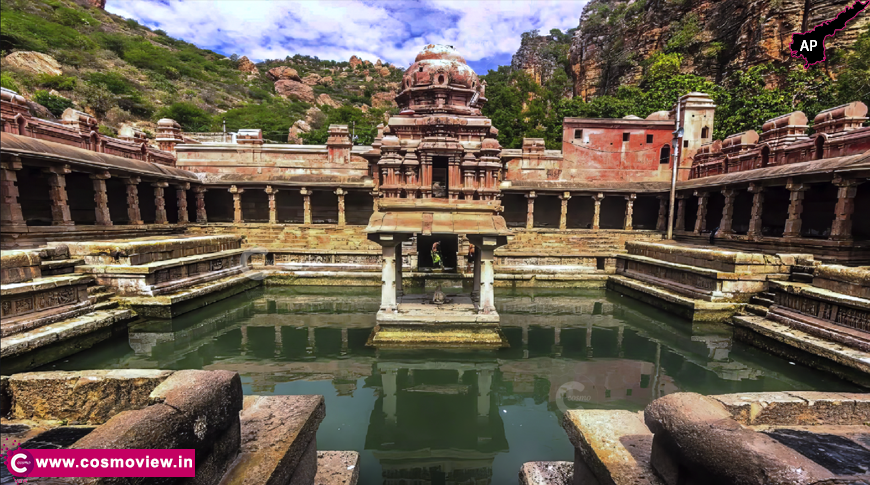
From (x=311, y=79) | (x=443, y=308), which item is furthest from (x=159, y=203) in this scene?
(x=311, y=79)

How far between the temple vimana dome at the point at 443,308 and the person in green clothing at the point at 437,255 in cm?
15

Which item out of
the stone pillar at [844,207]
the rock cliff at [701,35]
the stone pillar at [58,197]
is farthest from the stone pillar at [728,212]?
the stone pillar at [58,197]

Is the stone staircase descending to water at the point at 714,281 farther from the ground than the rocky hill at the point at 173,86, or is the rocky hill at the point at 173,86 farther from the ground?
the rocky hill at the point at 173,86

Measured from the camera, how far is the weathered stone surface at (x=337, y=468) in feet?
11.1

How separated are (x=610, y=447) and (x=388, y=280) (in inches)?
217

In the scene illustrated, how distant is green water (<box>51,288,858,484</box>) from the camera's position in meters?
4.60

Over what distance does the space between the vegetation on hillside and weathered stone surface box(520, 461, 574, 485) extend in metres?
24.5

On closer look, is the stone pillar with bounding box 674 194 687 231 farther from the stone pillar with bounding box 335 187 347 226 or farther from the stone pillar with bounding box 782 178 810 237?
the stone pillar with bounding box 335 187 347 226

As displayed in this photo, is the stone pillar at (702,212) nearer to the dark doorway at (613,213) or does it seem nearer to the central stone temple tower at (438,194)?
the dark doorway at (613,213)

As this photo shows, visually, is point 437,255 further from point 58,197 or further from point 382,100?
point 382,100

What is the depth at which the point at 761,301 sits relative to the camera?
912cm

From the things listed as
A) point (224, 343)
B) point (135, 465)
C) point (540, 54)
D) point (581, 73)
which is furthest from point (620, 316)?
point (540, 54)

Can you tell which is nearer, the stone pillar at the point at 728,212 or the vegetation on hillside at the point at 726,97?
the stone pillar at the point at 728,212

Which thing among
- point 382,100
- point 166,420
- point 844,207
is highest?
point 382,100
